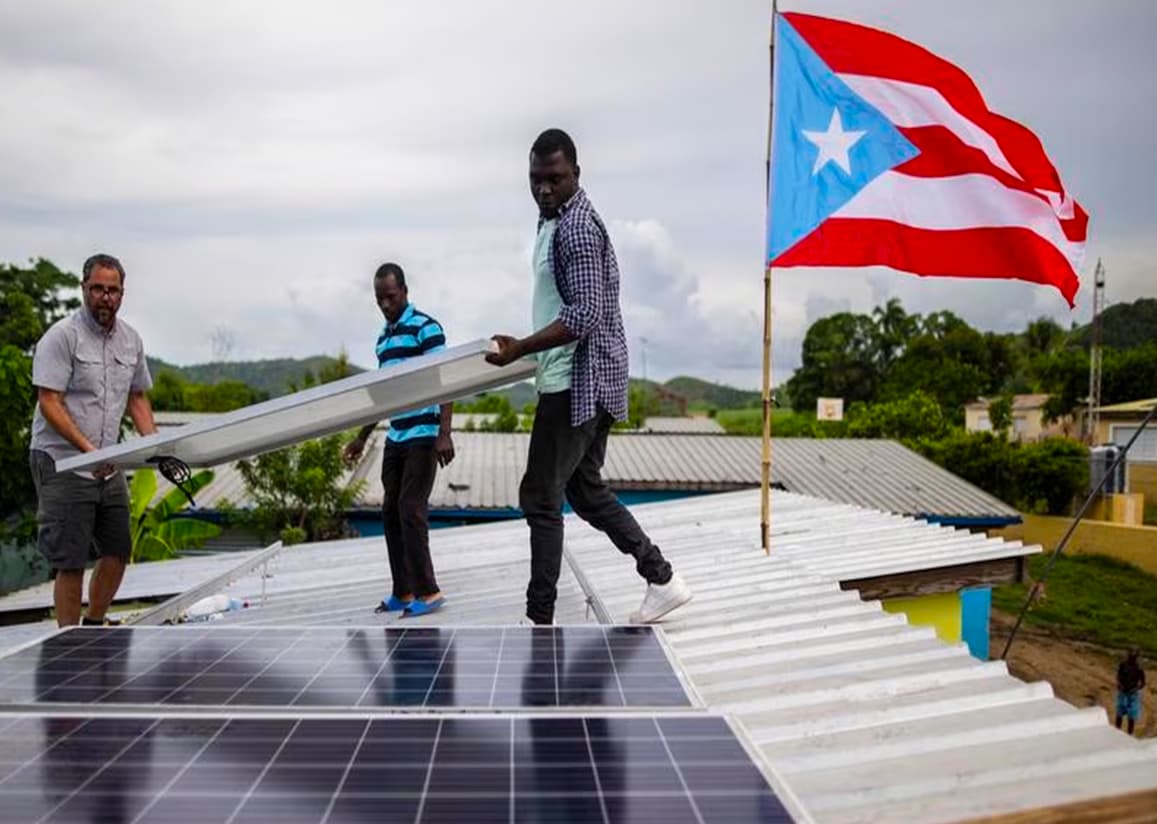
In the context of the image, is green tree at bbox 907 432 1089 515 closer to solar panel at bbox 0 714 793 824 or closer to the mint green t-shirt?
the mint green t-shirt

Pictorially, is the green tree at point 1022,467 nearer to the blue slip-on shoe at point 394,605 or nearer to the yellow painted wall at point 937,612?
the yellow painted wall at point 937,612

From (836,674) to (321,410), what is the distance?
7.74 ft

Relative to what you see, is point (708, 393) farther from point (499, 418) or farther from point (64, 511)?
point (64, 511)

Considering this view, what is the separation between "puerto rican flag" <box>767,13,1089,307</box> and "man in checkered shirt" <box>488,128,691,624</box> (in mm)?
3167

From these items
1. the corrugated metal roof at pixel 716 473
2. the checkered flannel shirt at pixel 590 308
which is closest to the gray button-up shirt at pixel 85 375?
the checkered flannel shirt at pixel 590 308

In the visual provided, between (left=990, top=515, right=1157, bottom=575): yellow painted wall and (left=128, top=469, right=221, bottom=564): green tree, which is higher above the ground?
(left=128, top=469, right=221, bottom=564): green tree

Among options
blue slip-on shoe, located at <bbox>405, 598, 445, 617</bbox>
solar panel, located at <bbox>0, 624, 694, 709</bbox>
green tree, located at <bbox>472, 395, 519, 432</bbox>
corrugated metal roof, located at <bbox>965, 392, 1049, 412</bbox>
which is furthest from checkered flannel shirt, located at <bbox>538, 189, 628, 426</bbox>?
corrugated metal roof, located at <bbox>965, 392, 1049, 412</bbox>

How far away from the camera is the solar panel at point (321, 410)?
149 inches

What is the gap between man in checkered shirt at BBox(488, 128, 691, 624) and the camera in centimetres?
415

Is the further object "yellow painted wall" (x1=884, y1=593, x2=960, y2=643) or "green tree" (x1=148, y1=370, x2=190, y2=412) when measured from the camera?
"green tree" (x1=148, y1=370, x2=190, y2=412)

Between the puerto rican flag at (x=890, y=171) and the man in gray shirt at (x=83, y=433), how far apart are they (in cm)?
437

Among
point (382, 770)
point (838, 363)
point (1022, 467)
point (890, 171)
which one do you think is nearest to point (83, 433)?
point (382, 770)

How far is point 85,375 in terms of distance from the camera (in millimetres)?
5023

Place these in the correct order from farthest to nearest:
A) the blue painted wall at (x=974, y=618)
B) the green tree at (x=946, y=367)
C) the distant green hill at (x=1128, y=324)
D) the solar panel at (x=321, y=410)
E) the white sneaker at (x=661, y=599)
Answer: the distant green hill at (x=1128, y=324), the green tree at (x=946, y=367), the blue painted wall at (x=974, y=618), the white sneaker at (x=661, y=599), the solar panel at (x=321, y=410)
